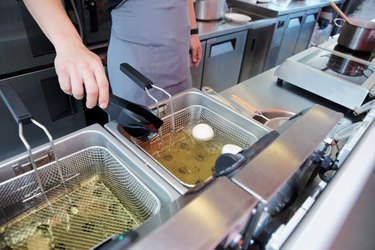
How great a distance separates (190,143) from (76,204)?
278mm

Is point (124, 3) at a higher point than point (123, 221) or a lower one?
higher

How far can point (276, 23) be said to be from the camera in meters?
2.08

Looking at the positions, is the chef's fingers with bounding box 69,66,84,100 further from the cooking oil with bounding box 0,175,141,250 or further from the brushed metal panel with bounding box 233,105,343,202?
the brushed metal panel with bounding box 233,105,343,202

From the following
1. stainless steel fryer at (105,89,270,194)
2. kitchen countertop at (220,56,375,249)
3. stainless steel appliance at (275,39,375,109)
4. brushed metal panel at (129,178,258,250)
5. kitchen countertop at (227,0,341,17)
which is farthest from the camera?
kitchen countertop at (227,0,341,17)

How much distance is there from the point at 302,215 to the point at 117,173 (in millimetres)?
334

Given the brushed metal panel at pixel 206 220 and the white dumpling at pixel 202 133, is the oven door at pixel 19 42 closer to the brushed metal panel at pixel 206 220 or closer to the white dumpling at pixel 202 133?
the white dumpling at pixel 202 133

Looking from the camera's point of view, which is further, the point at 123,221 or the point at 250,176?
the point at 123,221

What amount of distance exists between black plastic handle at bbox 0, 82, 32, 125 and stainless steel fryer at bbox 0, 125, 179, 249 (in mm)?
95

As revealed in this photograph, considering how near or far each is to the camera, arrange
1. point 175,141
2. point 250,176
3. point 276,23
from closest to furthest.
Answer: point 250,176
point 175,141
point 276,23

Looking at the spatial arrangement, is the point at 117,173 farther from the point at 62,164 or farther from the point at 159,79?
the point at 159,79

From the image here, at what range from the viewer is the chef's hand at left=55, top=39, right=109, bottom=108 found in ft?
1.44

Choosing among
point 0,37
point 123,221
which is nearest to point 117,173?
point 123,221

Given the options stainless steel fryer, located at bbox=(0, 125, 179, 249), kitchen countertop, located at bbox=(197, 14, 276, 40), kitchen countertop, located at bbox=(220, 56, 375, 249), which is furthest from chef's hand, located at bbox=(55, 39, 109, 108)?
kitchen countertop, located at bbox=(197, 14, 276, 40)

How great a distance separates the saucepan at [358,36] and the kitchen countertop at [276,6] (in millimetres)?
1046
